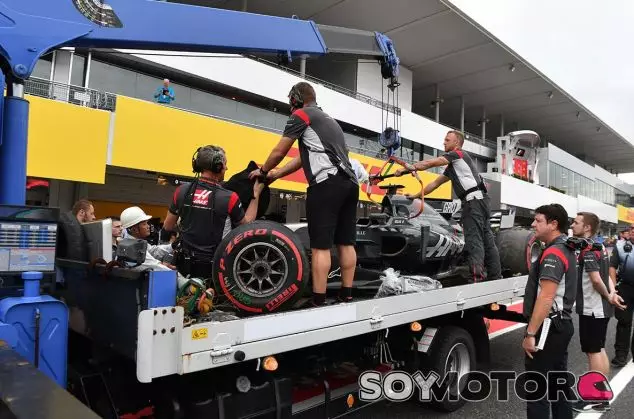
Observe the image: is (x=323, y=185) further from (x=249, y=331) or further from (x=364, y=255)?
(x=364, y=255)

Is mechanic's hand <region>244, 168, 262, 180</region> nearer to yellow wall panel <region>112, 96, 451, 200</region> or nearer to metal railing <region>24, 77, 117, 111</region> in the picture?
yellow wall panel <region>112, 96, 451, 200</region>

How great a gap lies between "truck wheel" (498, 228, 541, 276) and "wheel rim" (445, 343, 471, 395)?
6.28ft

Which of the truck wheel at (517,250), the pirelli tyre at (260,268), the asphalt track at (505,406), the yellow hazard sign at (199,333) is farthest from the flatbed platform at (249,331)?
the truck wheel at (517,250)

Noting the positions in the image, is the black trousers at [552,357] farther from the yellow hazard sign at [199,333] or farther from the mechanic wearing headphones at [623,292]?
the mechanic wearing headphones at [623,292]

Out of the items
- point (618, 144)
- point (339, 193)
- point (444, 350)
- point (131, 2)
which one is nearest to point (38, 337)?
point (339, 193)

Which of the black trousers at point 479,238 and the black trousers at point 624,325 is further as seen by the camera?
the black trousers at point 624,325

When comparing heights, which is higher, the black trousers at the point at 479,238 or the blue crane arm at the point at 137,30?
the blue crane arm at the point at 137,30

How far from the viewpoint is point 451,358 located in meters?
4.47

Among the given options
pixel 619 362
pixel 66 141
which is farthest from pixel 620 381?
pixel 66 141

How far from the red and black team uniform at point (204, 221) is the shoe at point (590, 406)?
4.02 m

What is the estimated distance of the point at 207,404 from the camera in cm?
251

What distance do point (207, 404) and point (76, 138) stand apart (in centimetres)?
841

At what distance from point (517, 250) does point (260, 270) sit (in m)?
4.38

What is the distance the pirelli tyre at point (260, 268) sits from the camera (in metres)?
2.87
